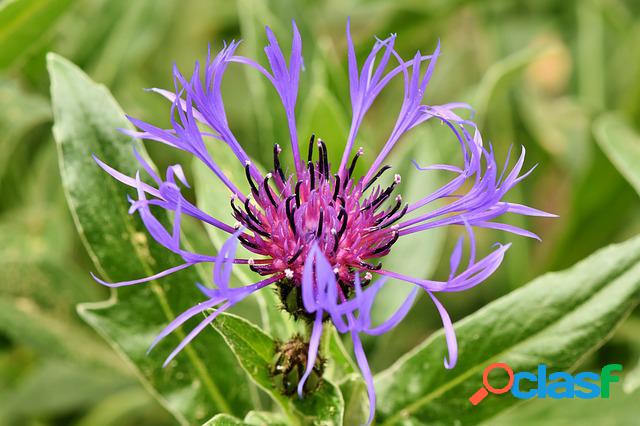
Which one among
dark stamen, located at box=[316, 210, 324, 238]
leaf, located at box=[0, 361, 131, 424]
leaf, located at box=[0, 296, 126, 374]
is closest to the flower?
dark stamen, located at box=[316, 210, 324, 238]

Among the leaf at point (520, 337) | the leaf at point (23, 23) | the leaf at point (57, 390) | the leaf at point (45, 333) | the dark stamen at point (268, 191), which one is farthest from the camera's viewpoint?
the leaf at point (57, 390)

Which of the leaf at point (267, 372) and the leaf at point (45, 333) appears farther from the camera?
the leaf at point (45, 333)

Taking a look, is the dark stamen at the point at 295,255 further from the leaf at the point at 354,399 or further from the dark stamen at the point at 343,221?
the leaf at the point at 354,399

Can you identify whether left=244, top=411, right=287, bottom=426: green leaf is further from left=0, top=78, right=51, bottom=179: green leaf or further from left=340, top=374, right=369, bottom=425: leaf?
left=0, top=78, right=51, bottom=179: green leaf

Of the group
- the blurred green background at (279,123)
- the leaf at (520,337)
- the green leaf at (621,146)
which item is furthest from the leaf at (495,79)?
the leaf at (520,337)

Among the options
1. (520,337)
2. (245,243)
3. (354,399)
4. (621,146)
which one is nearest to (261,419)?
(354,399)

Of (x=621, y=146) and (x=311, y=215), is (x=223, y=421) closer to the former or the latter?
(x=311, y=215)

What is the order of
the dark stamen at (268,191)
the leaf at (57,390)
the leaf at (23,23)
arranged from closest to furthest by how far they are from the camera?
the dark stamen at (268,191), the leaf at (23,23), the leaf at (57,390)
